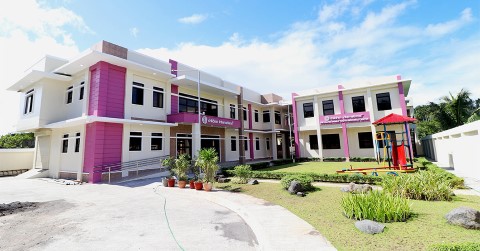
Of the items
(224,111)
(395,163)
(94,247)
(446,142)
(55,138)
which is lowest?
(94,247)

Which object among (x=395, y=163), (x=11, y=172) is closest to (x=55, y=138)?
(x=11, y=172)

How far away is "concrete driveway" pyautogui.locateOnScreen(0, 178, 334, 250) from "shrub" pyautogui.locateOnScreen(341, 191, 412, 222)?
138cm

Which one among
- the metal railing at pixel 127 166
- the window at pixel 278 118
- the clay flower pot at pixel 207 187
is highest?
the window at pixel 278 118

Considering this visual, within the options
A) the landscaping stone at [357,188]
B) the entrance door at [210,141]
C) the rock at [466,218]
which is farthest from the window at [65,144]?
the rock at [466,218]

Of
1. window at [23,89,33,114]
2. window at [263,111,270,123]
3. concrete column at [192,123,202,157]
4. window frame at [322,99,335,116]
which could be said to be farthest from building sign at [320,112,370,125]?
window at [23,89,33,114]

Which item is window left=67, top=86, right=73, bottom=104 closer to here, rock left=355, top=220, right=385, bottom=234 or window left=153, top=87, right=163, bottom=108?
window left=153, top=87, right=163, bottom=108

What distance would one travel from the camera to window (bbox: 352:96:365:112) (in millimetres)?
23422

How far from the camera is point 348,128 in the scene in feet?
80.1

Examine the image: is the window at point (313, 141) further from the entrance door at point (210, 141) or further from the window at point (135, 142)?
the window at point (135, 142)

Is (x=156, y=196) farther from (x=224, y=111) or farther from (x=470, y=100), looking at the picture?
(x=470, y=100)

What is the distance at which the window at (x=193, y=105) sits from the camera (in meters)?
20.2

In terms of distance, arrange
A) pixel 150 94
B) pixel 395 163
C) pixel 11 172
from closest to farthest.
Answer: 1. pixel 395 163
2. pixel 150 94
3. pixel 11 172

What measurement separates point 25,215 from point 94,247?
4.95 meters

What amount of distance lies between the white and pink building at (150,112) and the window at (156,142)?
0.07m
